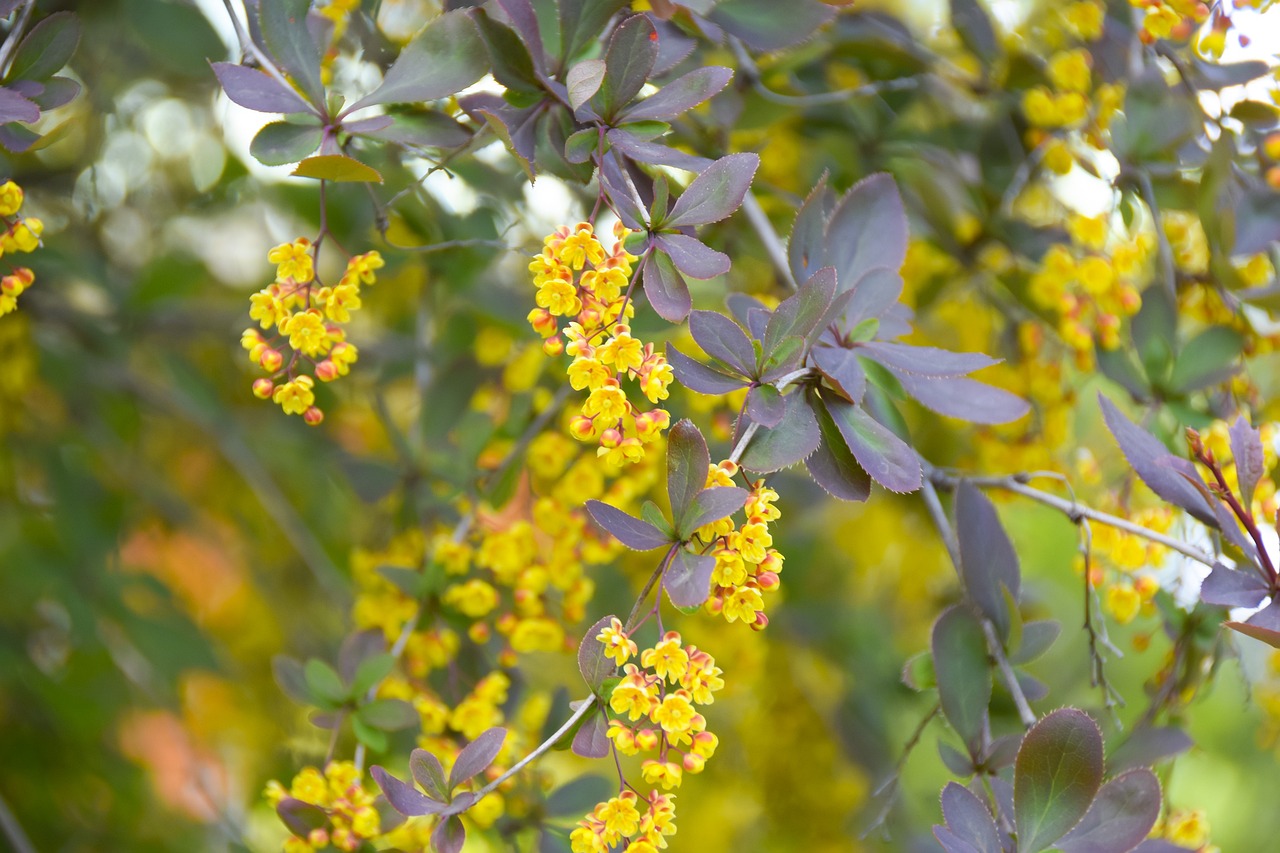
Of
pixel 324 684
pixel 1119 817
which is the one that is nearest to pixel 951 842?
pixel 1119 817

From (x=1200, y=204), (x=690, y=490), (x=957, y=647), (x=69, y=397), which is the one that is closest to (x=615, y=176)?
(x=690, y=490)

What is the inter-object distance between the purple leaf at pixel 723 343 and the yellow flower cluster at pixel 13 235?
504mm

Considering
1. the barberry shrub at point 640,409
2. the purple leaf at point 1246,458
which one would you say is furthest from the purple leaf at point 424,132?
the purple leaf at point 1246,458

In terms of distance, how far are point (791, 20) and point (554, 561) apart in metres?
0.61

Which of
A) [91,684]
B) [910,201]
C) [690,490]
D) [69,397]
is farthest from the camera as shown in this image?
[69,397]

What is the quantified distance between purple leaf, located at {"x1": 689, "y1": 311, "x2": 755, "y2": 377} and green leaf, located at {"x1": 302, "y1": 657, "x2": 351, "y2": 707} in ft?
1.69

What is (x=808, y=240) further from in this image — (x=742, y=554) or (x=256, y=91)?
(x=256, y=91)

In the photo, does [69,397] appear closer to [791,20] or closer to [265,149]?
[265,149]

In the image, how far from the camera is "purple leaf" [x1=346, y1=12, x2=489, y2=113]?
0.75 meters

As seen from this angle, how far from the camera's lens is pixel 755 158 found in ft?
2.28

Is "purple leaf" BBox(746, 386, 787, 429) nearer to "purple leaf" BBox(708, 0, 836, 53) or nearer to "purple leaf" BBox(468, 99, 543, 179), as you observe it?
"purple leaf" BBox(468, 99, 543, 179)

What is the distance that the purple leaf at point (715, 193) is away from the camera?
2.24ft

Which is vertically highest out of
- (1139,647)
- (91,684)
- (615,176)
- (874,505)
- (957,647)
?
(615,176)

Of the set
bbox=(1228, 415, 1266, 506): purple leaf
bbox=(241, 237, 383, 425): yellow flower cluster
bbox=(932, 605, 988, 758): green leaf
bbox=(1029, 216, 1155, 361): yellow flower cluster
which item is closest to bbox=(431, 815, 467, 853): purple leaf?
bbox=(241, 237, 383, 425): yellow flower cluster
